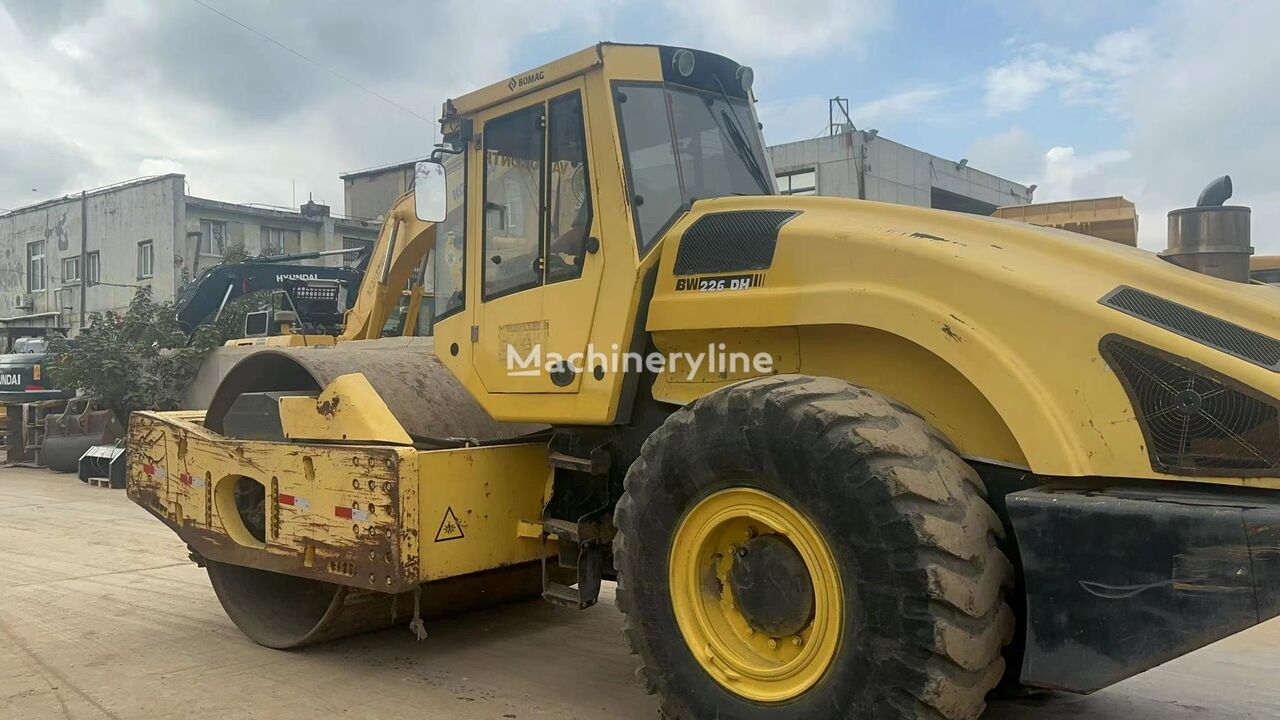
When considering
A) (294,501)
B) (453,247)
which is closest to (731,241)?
(453,247)

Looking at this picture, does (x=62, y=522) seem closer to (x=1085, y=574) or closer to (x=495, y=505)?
(x=495, y=505)

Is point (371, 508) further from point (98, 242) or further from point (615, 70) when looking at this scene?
point (98, 242)

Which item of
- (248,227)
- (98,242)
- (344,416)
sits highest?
(248,227)

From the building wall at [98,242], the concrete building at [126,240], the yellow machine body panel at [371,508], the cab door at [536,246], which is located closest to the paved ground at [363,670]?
the yellow machine body panel at [371,508]

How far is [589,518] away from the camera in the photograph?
4.27 meters

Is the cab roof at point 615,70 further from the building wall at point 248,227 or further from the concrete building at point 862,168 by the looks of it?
the building wall at point 248,227

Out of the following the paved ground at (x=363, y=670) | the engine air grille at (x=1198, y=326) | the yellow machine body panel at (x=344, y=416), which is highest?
the engine air grille at (x=1198, y=326)

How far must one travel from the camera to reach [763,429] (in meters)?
3.10

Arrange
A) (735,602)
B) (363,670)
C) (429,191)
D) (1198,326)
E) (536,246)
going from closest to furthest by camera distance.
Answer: (1198,326) < (735,602) < (536,246) < (429,191) < (363,670)

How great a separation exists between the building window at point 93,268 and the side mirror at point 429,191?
3308 centimetres

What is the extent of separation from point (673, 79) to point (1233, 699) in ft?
11.9

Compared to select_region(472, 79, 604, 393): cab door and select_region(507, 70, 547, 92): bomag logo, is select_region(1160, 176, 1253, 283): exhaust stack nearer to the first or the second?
select_region(472, 79, 604, 393): cab door

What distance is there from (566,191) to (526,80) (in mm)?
589

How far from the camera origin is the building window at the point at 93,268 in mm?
33281
